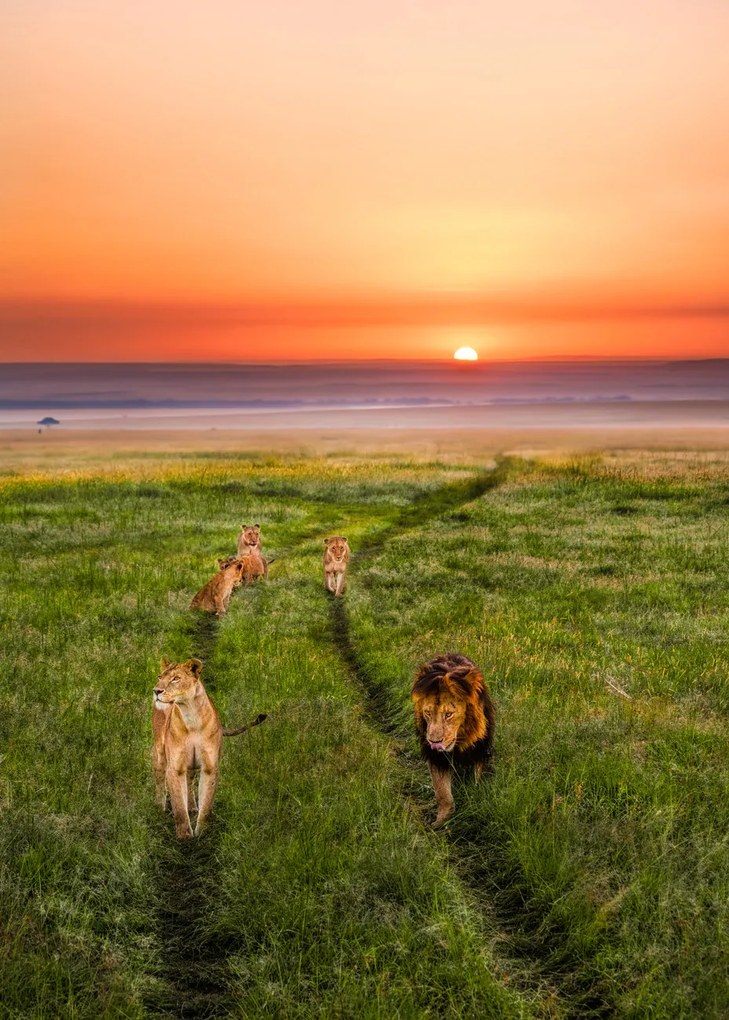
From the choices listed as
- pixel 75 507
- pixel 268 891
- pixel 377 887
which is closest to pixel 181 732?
pixel 268 891

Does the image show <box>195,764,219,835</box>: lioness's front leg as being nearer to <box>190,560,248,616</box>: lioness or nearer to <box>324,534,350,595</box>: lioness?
<box>190,560,248,616</box>: lioness

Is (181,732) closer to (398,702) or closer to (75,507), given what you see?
(398,702)

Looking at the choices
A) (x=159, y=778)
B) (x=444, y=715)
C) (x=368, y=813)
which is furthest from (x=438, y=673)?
(x=159, y=778)

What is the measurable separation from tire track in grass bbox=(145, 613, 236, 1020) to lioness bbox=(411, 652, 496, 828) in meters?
2.11

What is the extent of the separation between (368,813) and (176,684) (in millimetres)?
2268

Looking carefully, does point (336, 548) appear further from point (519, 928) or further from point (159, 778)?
point (519, 928)

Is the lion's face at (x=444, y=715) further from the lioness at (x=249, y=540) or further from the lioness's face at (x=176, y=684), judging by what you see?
the lioness at (x=249, y=540)

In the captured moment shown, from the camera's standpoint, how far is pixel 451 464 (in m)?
53.1

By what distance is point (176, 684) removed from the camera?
7.39 metres

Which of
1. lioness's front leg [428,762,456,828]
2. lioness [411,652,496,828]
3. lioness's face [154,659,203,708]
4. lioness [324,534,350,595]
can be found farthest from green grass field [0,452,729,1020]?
lioness's face [154,659,203,708]

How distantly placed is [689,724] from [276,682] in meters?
5.56

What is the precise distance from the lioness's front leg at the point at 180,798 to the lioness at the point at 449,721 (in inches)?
89.8

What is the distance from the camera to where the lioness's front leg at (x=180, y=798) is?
25.3ft

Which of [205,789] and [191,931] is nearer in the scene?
[191,931]
